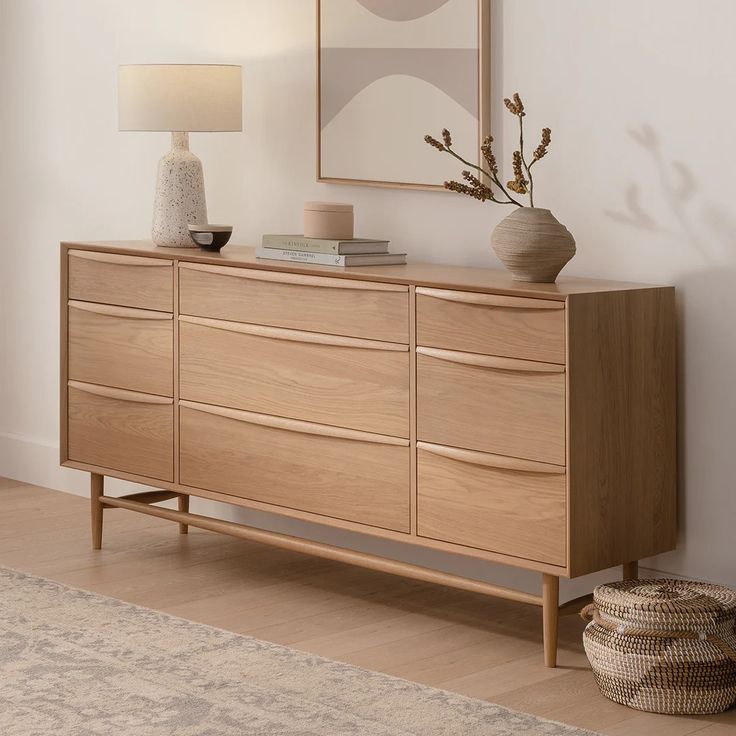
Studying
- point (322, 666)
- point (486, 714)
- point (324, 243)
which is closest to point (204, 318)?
point (324, 243)

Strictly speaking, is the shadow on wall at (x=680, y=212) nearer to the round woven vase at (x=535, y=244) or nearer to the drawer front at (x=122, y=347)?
the round woven vase at (x=535, y=244)

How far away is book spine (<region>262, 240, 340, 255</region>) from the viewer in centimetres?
373

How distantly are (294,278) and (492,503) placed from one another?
32.8 inches

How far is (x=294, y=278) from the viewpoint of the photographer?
147 inches

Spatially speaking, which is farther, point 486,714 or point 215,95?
point 215,95

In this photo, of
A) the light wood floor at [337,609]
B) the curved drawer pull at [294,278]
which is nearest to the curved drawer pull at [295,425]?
the curved drawer pull at [294,278]

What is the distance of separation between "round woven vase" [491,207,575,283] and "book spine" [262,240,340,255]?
1.69 ft

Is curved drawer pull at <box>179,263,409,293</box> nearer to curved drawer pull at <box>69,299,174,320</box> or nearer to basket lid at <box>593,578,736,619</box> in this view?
curved drawer pull at <box>69,299,174,320</box>

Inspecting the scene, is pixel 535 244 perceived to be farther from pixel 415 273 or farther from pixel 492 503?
pixel 492 503

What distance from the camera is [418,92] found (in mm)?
3965

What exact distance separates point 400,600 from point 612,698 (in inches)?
36.6

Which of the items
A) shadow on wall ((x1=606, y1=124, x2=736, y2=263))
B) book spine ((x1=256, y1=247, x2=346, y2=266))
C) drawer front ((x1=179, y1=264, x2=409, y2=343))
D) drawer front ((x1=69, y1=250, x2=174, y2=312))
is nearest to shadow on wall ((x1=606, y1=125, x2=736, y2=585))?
shadow on wall ((x1=606, y1=124, x2=736, y2=263))

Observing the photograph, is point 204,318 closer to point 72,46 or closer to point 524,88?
point 524,88

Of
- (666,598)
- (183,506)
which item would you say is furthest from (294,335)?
(666,598)
